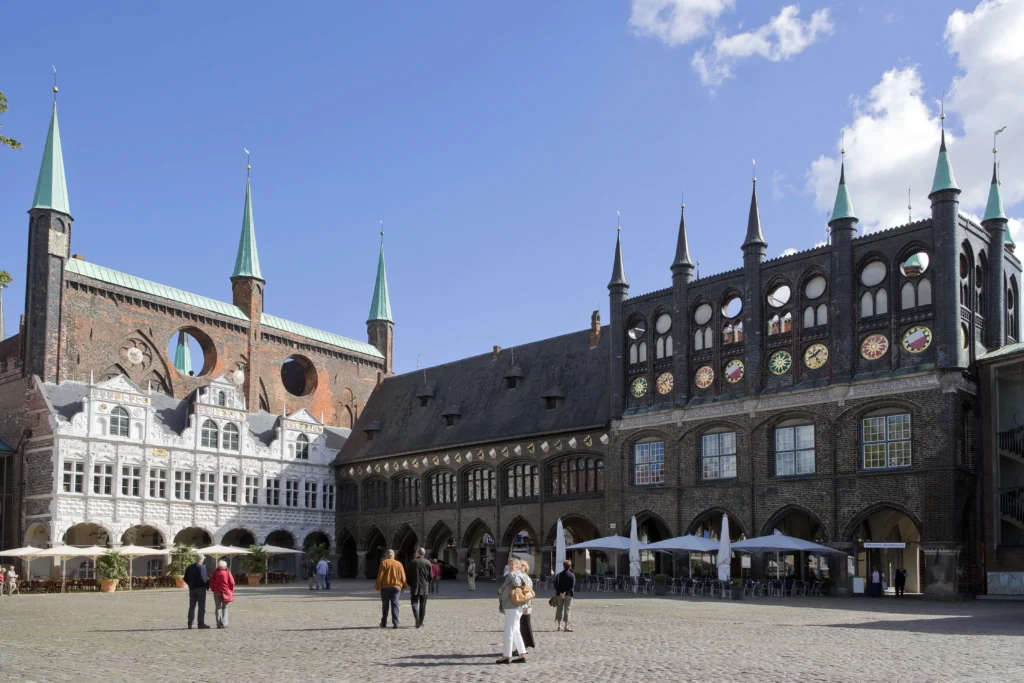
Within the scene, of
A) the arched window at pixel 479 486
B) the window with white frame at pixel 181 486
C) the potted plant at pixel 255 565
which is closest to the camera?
the potted plant at pixel 255 565

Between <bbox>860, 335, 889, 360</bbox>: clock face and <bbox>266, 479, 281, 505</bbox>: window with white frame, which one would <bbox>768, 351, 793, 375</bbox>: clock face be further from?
<bbox>266, 479, 281, 505</bbox>: window with white frame

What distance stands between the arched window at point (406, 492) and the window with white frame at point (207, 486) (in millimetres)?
10059

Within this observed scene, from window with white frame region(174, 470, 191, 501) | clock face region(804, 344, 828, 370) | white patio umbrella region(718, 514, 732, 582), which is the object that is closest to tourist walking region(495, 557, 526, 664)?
white patio umbrella region(718, 514, 732, 582)

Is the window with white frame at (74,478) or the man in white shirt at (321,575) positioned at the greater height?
the window with white frame at (74,478)

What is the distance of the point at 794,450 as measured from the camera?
43625 mm

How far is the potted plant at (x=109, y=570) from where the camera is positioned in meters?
47.2

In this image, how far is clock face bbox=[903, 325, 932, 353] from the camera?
4017 cm

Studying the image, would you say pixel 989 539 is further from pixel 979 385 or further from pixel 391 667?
pixel 391 667

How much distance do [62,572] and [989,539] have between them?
1554 inches

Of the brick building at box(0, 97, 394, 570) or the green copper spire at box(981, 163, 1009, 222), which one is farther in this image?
the brick building at box(0, 97, 394, 570)

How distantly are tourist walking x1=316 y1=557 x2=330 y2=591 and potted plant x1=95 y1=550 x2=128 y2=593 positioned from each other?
8.95 m

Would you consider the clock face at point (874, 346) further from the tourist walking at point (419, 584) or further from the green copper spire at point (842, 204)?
the tourist walking at point (419, 584)

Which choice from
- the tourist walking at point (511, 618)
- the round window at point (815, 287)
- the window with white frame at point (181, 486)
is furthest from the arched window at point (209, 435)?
the tourist walking at point (511, 618)

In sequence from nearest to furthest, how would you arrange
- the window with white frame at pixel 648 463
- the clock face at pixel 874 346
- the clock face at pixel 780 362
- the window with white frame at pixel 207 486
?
the clock face at pixel 874 346
the clock face at pixel 780 362
the window with white frame at pixel 648 463
the window with white frame at pixel 207 486
